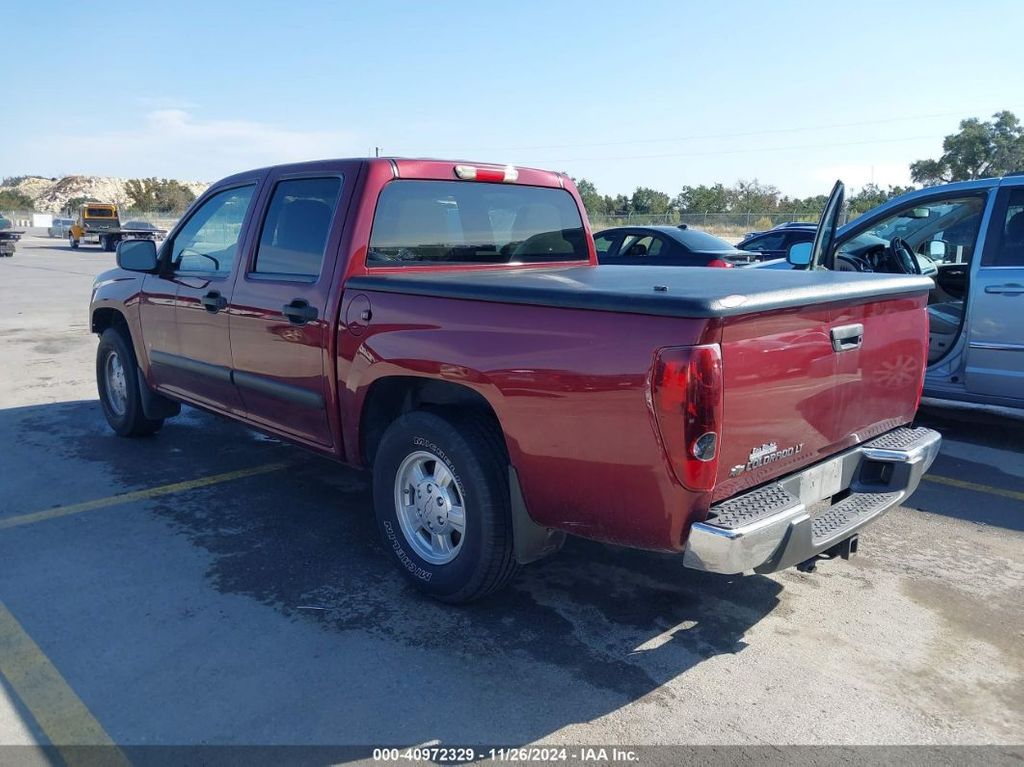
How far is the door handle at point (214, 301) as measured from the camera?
4.79 m

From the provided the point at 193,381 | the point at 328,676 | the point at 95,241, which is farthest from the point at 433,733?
the point at 95,241

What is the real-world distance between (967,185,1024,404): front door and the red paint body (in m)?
2.34

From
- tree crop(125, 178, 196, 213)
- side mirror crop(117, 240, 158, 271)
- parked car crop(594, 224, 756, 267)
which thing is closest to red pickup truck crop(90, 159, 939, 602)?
side mirror crop(117, 240, 158, 271)

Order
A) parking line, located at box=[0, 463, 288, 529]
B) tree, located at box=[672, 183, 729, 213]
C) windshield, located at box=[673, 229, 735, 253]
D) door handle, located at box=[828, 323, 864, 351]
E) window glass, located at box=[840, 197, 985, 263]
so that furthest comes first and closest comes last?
tree, located at box=[672, 183, 729, 213] → windshield, located at box=[673, 229, 735, 253] → window glass, located at box=[840, 197, 985, 263] → parking line, located at box=[0, 463, 288, 529] → door handle, located at box=[828, 323, 864, 351]

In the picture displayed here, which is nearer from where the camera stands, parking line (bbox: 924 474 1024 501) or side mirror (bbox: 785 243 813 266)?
parking line (bbox: 924 474 1024 501)

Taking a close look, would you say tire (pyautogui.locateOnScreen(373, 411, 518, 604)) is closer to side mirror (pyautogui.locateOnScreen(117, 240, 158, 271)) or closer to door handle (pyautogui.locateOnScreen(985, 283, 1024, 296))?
side mirror (pyautogui.locateOnScreen(117, 240, 158, 271))

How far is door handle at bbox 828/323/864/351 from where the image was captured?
318 centimetres

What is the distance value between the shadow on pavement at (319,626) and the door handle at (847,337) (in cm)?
127

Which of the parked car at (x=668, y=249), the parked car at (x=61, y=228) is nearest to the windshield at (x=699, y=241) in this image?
the parked car at (x=668, y=249)

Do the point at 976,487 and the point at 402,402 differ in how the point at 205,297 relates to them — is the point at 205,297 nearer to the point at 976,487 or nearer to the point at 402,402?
the point at 402,402

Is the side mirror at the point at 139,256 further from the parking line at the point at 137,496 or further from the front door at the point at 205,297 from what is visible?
the parking line at the point at 137,496

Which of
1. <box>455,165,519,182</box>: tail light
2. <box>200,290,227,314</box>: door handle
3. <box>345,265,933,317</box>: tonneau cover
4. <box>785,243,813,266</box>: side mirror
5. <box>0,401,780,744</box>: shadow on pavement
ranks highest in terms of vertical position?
<box>455,165,519,182</box>: tail light

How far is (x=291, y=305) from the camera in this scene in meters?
4.18

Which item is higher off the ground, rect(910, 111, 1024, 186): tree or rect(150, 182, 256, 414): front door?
rect(910, 111, 1024, 186): tree
